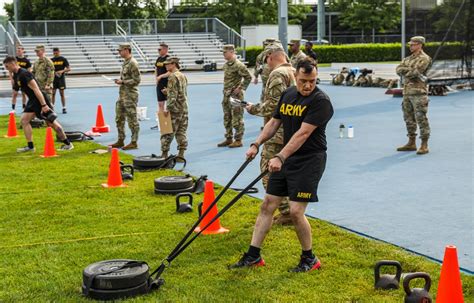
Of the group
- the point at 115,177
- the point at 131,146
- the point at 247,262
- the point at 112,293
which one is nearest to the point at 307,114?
the point at 247,262

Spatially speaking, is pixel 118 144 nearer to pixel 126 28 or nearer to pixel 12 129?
pixel 12 129

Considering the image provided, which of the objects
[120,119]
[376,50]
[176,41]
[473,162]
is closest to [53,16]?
[176,41]

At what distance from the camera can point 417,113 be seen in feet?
41.6

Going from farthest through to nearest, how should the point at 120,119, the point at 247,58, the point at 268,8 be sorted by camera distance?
the point at 268,8 → the point at 247,58 → the point at 120,119

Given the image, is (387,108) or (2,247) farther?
(387,108)

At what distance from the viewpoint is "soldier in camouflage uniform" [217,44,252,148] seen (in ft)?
45.4

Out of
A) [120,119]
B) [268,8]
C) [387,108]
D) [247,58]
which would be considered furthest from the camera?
[268,8]

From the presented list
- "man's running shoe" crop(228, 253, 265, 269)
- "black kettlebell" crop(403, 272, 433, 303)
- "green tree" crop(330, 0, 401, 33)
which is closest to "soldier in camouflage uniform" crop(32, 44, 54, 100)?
"man's running shoe" crop(228, 253, 265, 269)

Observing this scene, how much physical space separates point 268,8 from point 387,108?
1714 inches

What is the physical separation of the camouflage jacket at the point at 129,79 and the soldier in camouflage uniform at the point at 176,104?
1493 millimetres

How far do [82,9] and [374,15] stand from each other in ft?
88.8

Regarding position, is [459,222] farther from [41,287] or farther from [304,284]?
[41,287]

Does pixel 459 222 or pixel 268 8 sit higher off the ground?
pixel 268 8

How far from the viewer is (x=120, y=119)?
13.9 meters
